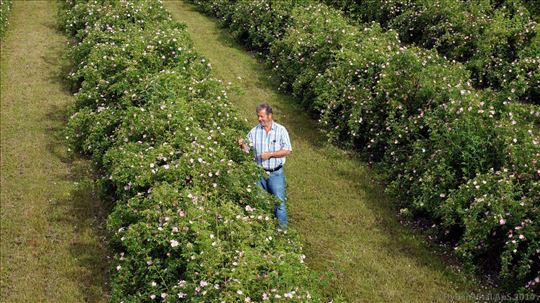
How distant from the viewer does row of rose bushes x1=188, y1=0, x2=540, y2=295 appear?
739 centimetres

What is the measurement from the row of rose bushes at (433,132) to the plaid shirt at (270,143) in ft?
7.14

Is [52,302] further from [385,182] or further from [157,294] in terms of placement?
[385,182]

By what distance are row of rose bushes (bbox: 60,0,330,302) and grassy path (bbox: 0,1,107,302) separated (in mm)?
589

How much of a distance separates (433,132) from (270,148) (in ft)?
9.08

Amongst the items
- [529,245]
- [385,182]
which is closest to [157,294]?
[529,245]

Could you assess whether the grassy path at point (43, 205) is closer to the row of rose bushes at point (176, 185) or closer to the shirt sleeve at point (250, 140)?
the row of rose bushes at point (176, 185)

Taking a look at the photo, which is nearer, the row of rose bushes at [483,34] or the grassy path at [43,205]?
the grassy path at [43,205]

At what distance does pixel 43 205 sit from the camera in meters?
9.41

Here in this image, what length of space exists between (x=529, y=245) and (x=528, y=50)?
7.63 m

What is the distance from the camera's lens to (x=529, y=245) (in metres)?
6.98

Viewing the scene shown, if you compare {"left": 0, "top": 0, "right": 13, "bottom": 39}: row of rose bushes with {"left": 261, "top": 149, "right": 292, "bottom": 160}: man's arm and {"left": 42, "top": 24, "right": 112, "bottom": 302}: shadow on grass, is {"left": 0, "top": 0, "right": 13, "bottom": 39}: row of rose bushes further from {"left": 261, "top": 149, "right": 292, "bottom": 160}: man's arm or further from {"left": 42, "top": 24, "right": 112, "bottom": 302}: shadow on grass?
{"left": 261, "top": 149, "right": 292, "bottom": 160}: man's arm

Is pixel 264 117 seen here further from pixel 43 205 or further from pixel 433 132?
pixel 43 205

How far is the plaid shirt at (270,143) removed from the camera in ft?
26.2

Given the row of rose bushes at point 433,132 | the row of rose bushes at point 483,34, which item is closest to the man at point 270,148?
the row of rose bushes at point 433,132
